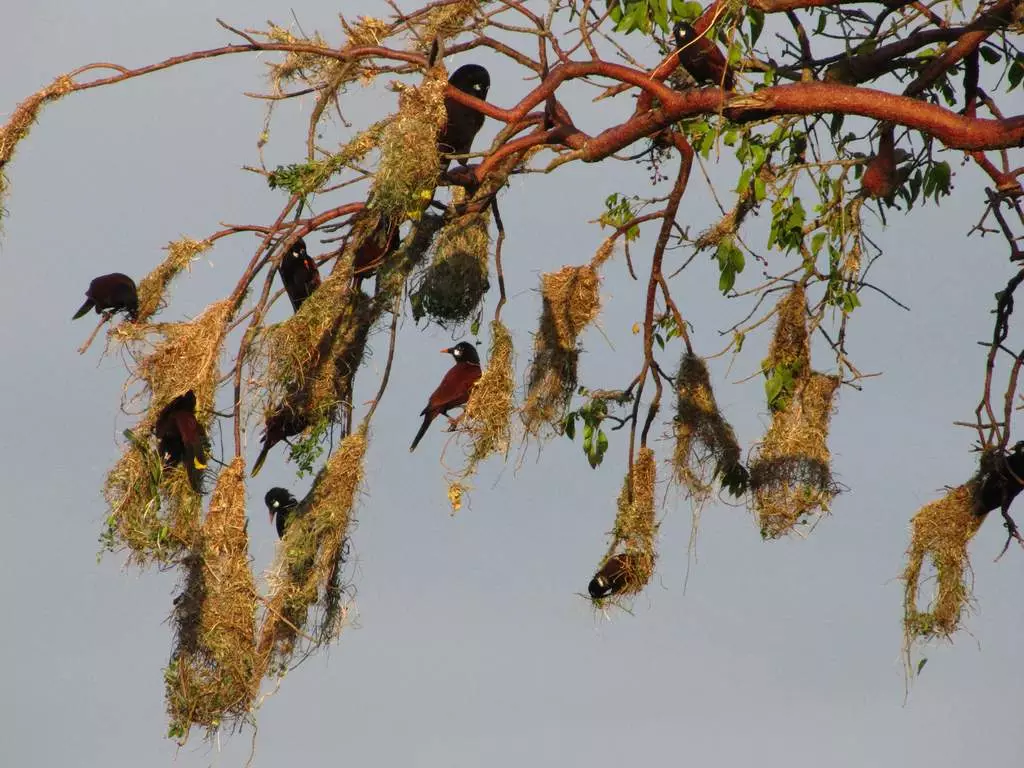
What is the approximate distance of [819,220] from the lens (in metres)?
4.97

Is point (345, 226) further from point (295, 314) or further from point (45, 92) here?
point (45, 92)

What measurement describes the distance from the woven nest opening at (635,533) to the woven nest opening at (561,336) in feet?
1.05

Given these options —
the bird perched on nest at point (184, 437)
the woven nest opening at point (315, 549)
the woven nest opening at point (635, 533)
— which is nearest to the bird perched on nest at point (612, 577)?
the woven nest opening at point (635, 533)

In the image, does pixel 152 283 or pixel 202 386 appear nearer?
pixel 202 386

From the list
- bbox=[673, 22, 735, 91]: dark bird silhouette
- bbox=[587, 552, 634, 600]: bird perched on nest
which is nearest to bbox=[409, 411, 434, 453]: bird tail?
bbox=[587, 552, 634, 600]: bird perched on nest

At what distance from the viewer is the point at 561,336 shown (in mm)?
4902

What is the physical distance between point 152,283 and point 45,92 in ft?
1.82

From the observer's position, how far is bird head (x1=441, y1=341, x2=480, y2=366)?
17.6 ft

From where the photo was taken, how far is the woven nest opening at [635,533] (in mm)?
4672

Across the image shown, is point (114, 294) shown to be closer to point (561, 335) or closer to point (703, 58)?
point (561, 335)

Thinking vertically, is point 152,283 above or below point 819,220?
below

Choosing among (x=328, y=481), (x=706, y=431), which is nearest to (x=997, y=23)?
(x=706, y=431)

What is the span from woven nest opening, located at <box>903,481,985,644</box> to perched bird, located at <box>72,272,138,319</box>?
2210 mm

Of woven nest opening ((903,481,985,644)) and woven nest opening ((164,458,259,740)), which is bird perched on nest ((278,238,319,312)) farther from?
woven nest opening ((903,481,985,644))
